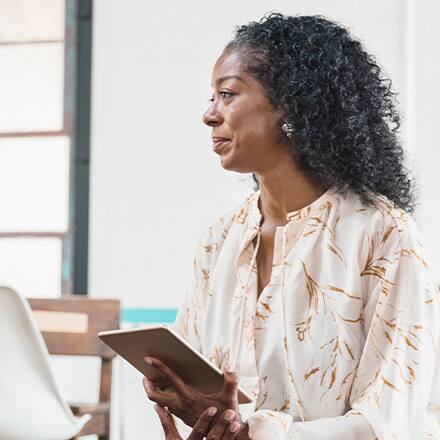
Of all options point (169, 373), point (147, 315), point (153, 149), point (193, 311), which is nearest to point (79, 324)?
point (147, 315)

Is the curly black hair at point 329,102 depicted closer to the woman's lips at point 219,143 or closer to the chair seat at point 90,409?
the woman's lips at point 219,143

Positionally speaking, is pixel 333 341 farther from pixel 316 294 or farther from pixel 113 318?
pixel 113 318

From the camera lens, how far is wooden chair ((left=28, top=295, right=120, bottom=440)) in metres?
3.22

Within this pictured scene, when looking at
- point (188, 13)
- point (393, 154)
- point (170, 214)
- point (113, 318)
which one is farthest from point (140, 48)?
point (393, 154)

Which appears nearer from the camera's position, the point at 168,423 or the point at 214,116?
the point at 168,423

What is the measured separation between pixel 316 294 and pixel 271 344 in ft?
0.43

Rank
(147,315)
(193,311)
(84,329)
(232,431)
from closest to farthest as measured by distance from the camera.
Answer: (232,431), (193,311), (84,329), (147,315)

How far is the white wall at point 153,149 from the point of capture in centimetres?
389

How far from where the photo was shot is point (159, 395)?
1679mm

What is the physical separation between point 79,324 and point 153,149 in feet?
3.14

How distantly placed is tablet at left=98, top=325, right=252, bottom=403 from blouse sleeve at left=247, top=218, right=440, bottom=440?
109 millimetres

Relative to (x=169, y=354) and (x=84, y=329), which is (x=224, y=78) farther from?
(x=84, y=329)

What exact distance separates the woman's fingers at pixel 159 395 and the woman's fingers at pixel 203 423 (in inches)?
3.3

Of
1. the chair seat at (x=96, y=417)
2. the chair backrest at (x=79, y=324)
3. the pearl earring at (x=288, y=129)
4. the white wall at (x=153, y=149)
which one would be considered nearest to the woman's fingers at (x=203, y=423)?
the pearl earring at (x=288, y=129)
